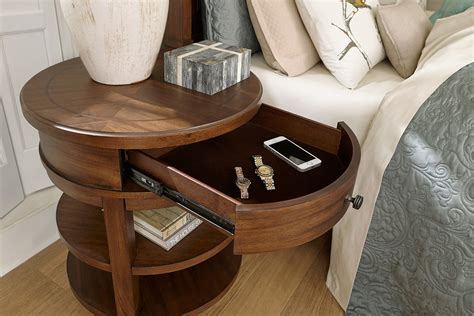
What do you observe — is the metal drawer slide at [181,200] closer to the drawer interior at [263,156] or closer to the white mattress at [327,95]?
the drawer interior at [263,156]

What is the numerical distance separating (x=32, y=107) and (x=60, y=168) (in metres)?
0.13

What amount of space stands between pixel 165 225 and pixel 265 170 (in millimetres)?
270

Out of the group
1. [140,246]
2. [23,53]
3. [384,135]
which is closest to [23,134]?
[23,53]

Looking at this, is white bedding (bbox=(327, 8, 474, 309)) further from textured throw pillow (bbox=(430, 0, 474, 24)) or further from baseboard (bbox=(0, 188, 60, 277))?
baseboard (bbox=(0, 188, 60, 277))

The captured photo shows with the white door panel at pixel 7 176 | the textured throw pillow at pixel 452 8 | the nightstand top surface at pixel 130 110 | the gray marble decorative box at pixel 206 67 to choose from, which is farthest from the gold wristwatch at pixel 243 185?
the textured throw pillow at pixel 452 8

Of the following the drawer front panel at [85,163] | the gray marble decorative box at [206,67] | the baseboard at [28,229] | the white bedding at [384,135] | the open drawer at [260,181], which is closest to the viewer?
the open drawer at [260,181]

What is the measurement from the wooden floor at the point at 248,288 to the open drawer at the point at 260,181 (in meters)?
0.47

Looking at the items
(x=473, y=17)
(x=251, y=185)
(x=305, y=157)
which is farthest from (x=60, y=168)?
(x=473, y=17)

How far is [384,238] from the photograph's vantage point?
98 cm

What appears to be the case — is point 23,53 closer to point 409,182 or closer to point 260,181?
point 260,181

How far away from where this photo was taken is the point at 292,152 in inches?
34.8

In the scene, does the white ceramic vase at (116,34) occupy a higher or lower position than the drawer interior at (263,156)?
higher

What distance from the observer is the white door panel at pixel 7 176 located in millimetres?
1109

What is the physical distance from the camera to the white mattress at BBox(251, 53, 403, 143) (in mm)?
1058
